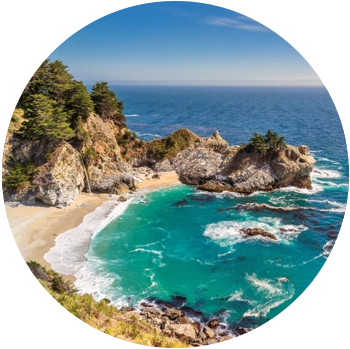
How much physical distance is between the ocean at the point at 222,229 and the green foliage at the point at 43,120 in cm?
128

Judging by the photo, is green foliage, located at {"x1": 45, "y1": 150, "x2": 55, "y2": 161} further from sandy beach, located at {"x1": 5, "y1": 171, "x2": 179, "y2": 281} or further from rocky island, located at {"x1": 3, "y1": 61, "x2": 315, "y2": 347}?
sandy beach, located at {"x1": 5, "y1": 171, "x2": 179, "y2": 281}

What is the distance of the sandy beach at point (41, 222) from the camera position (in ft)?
23.1

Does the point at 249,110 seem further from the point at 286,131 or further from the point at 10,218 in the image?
the point at 10,218

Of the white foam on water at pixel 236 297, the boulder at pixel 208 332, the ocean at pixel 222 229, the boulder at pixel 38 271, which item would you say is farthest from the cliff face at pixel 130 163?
the boulder at pixel 208 332

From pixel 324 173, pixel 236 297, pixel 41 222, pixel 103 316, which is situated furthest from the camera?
pixel 41 222

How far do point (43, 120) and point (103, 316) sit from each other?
3.73 m

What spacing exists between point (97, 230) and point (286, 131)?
400 centimetres

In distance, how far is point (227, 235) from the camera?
23.0 feet

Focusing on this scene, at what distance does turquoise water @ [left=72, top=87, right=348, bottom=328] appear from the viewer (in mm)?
6531

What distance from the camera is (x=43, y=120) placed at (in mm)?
7180

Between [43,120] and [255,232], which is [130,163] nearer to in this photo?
[43,120]

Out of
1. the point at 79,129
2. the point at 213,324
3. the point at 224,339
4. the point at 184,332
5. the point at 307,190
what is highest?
the point at 79,129

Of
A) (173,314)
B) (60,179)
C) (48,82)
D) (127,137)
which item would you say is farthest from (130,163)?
(173,314)

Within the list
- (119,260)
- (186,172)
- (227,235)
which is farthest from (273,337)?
(186,172)
